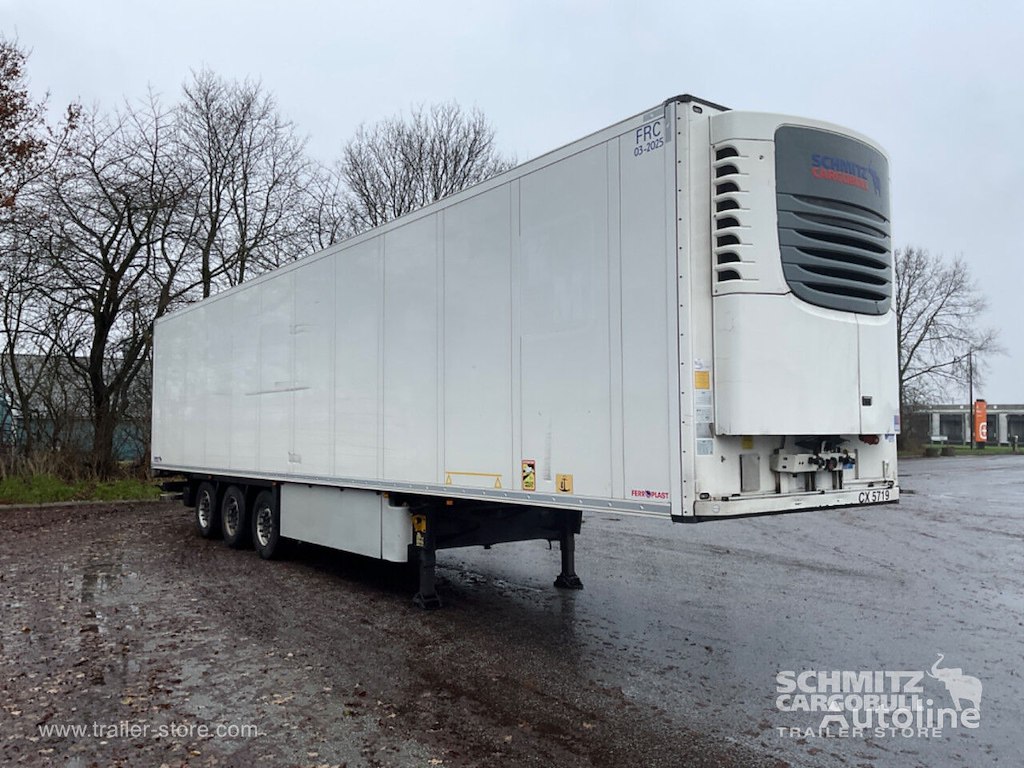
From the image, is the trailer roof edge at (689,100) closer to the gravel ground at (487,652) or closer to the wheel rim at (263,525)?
the gravel ground at (487,652)

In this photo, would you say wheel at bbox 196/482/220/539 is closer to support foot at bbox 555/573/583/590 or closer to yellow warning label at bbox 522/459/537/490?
support foot at bbox 555/573/583/590

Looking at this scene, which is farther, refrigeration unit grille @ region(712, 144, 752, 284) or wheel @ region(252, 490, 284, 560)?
wheel @ region(252, 490, 284, 560)

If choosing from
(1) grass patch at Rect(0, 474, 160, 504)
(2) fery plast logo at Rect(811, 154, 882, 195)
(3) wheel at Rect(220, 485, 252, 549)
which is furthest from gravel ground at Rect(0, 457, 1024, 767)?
(1) grass patch at Rect(0, 474, 160, 504)

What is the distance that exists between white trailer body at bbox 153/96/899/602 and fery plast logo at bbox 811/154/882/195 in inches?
0.6

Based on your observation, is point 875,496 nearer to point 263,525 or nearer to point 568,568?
point 568,568

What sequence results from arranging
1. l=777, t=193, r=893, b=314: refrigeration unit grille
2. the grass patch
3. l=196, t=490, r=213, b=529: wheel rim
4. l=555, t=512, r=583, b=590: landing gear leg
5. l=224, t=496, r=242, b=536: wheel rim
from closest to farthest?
l=777, t=193, r=893, b=314: refrigeration unit grille → l=555, t=512, r=583, b=590: landing gear leg → l=224, t=496, r=242, b=536: wheel rim → l=196, t=490, r=213, b=529: wheel rim → the grass patch

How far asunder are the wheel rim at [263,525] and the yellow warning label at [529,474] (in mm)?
5825

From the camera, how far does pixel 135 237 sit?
2244cm

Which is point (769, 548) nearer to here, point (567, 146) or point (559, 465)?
point (559, 465)

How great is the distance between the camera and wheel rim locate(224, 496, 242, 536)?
39.0 feet

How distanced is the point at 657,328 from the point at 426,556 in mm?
3904

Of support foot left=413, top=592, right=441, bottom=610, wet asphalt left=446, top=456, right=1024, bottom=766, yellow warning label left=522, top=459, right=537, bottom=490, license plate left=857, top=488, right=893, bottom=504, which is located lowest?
wet asphalt left=446, top=456, right=1024, bottom=766

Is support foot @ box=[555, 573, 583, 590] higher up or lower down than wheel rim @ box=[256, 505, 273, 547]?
lower down

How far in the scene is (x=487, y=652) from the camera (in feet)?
21.4
